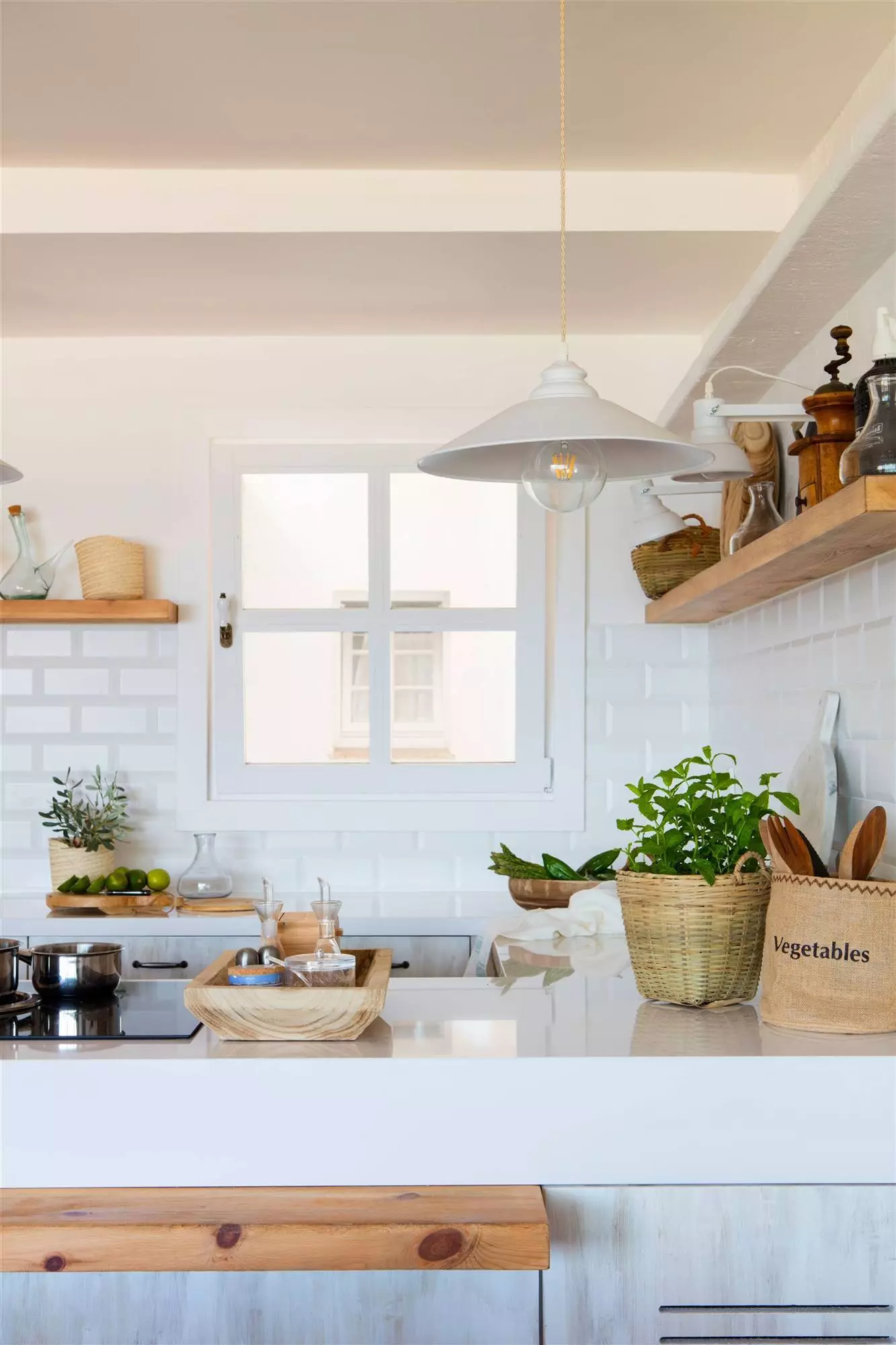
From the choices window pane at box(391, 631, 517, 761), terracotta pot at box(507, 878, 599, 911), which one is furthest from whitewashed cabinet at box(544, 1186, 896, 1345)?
window pane at box(391, 631, 517, 761)

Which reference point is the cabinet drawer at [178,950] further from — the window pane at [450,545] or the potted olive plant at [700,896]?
the potted olive plant at [700,896]

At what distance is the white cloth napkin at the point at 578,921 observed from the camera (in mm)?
2680

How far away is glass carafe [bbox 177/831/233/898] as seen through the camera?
137 inches

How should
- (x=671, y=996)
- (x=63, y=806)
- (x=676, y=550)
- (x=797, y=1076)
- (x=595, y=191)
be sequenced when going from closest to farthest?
(x=797, y=1076) < (x=671, y=996) < (x=595, y=191) < (x=676, y=550) < (x=63, y=806)

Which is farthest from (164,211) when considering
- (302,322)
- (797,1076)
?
(797,1076)

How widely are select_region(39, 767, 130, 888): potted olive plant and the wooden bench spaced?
2.00 metres

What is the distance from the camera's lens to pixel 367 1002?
67.8 inches

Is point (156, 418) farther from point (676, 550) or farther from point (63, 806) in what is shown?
point (676, 550)

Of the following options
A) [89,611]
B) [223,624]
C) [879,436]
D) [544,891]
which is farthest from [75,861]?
[879,436]

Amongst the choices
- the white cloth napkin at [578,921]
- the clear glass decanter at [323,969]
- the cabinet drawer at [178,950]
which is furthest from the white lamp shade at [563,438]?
the cabinet drawer at [178,950]

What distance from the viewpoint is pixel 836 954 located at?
1.76 meters

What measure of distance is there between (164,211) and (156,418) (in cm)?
86

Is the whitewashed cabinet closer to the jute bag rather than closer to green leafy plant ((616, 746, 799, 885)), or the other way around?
the jute bag

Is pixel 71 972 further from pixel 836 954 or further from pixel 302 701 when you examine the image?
pixel 302 701
